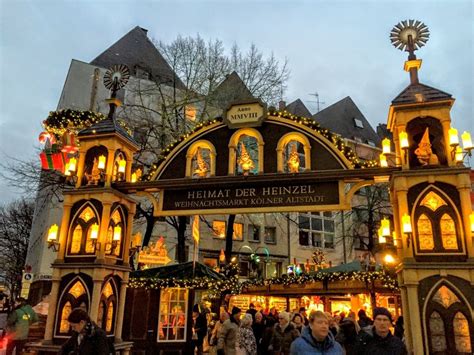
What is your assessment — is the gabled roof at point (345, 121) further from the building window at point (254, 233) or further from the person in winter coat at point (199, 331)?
the person in winter coat at point (199, 331)

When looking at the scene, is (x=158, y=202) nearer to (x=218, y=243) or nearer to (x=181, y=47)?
(x=181, y=47)

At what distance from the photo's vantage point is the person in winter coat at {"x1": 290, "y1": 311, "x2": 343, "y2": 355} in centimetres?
376

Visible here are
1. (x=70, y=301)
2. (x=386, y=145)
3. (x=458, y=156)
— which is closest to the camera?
(x=458, y=156)

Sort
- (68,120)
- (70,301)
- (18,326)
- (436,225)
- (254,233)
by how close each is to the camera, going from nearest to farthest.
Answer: (436,225), (70,301), (18,326), (68,120), (254,233)

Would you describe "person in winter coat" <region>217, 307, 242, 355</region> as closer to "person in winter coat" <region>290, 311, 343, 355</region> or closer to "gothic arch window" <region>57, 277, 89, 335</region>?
"gothic arch window" <region>57, 277, 89, 335</region>

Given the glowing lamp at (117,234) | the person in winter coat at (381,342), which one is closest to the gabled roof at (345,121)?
the glowing lamp at (117,234)

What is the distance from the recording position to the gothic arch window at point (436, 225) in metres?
7.02

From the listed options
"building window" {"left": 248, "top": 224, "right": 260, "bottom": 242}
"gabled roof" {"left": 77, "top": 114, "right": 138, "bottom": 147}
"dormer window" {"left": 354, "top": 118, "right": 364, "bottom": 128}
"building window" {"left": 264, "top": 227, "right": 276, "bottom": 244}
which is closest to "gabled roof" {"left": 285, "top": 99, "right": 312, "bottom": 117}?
"dormer window" {"left": 354, "top": 118, "right": 364, "bottom": 128}

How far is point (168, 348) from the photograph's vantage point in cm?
1188

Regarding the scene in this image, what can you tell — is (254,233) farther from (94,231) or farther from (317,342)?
(317,342)

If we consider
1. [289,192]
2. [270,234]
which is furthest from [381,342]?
[270,234]

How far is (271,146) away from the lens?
28.8 feet

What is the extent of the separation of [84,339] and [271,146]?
5.57m

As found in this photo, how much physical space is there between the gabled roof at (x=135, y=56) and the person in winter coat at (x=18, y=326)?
20885 millimetres
